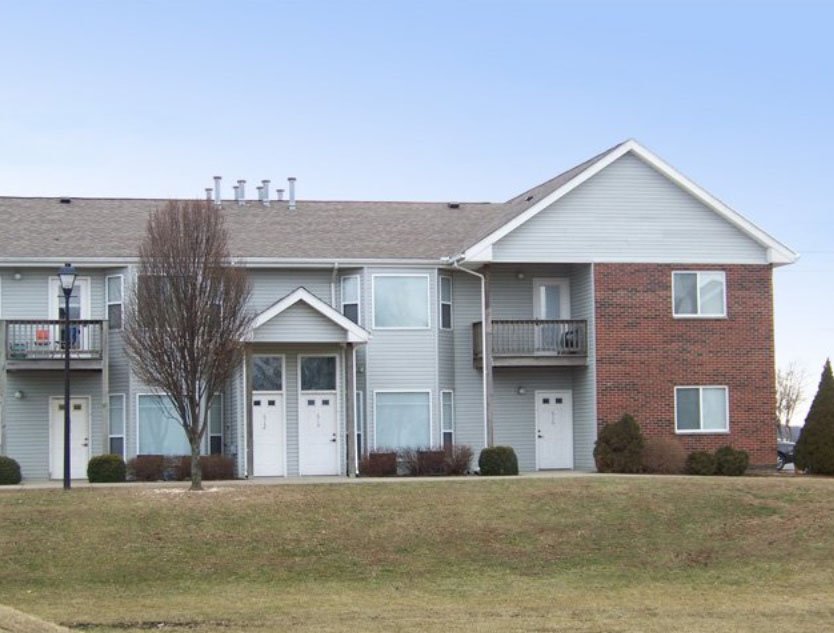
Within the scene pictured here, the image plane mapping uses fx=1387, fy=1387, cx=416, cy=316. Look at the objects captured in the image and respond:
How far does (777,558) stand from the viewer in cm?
2572

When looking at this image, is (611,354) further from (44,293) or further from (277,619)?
(277,619)

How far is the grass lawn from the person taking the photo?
2097 cm

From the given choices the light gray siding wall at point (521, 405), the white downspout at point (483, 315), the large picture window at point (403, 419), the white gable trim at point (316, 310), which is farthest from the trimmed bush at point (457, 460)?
the white gable trim at point (316, 310)

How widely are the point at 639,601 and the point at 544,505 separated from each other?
6214 millimetres

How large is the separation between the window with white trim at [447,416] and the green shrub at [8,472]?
36.2ft

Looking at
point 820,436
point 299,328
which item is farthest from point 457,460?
point 820,436

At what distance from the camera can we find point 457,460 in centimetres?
3606

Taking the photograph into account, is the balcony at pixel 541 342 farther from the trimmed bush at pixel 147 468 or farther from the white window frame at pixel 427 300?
the trimmed bush at pixel 147 468

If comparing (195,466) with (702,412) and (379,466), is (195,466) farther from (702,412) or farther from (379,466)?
(702,412)

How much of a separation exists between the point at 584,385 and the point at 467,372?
10.5 ft

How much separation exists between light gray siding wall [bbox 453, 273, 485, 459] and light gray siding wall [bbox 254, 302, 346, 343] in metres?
4.26

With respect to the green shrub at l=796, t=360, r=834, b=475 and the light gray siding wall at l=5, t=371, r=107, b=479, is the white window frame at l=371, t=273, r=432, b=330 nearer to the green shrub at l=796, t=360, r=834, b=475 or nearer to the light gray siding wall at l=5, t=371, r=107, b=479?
the light gray siding wall at l=5, t=371, r=107, b=479

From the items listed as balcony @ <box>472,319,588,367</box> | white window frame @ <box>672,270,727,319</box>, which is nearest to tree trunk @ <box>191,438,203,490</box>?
balcony @ <box>472,319,588,367</box>

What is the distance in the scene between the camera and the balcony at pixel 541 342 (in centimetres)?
3694
